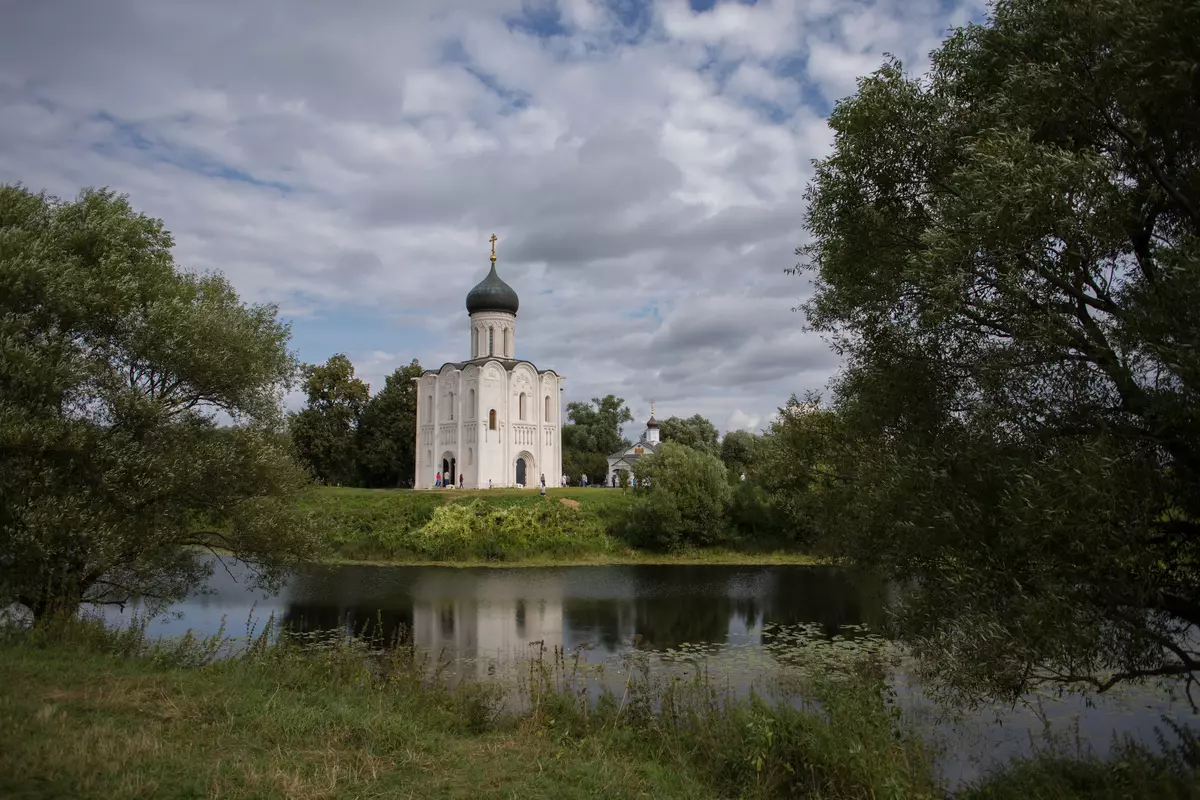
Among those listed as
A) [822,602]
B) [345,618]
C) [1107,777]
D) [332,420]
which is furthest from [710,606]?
[332,420]

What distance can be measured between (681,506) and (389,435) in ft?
80.3

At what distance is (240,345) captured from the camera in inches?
453

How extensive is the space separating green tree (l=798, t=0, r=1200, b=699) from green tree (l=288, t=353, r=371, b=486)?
44435mm

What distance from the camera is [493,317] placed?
48.1 m

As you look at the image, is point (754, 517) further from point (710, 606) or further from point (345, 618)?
point (345, 618)

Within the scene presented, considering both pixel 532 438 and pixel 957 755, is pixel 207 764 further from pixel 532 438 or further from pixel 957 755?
pixel 532 438

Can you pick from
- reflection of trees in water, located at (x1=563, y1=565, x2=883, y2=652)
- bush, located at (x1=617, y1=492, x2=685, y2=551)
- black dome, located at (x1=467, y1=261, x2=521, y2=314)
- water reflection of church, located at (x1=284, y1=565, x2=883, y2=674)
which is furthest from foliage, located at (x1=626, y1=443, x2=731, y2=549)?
black dome, located at (x1=467, y1=261, x2=521, y2=314)

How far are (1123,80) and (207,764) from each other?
8.35 meters

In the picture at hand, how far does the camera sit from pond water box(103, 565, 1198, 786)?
955cm

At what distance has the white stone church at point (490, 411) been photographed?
1784 inches

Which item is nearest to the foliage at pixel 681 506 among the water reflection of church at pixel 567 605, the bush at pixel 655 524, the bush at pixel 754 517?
the bush at pixel 655 524

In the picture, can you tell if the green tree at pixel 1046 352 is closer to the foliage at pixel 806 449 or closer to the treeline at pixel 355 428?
the foliage at pixel 806 449

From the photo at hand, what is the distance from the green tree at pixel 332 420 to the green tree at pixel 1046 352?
44.4 meters

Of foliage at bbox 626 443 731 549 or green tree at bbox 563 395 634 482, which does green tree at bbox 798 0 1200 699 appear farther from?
green tree at bbox 563 395 634 482
